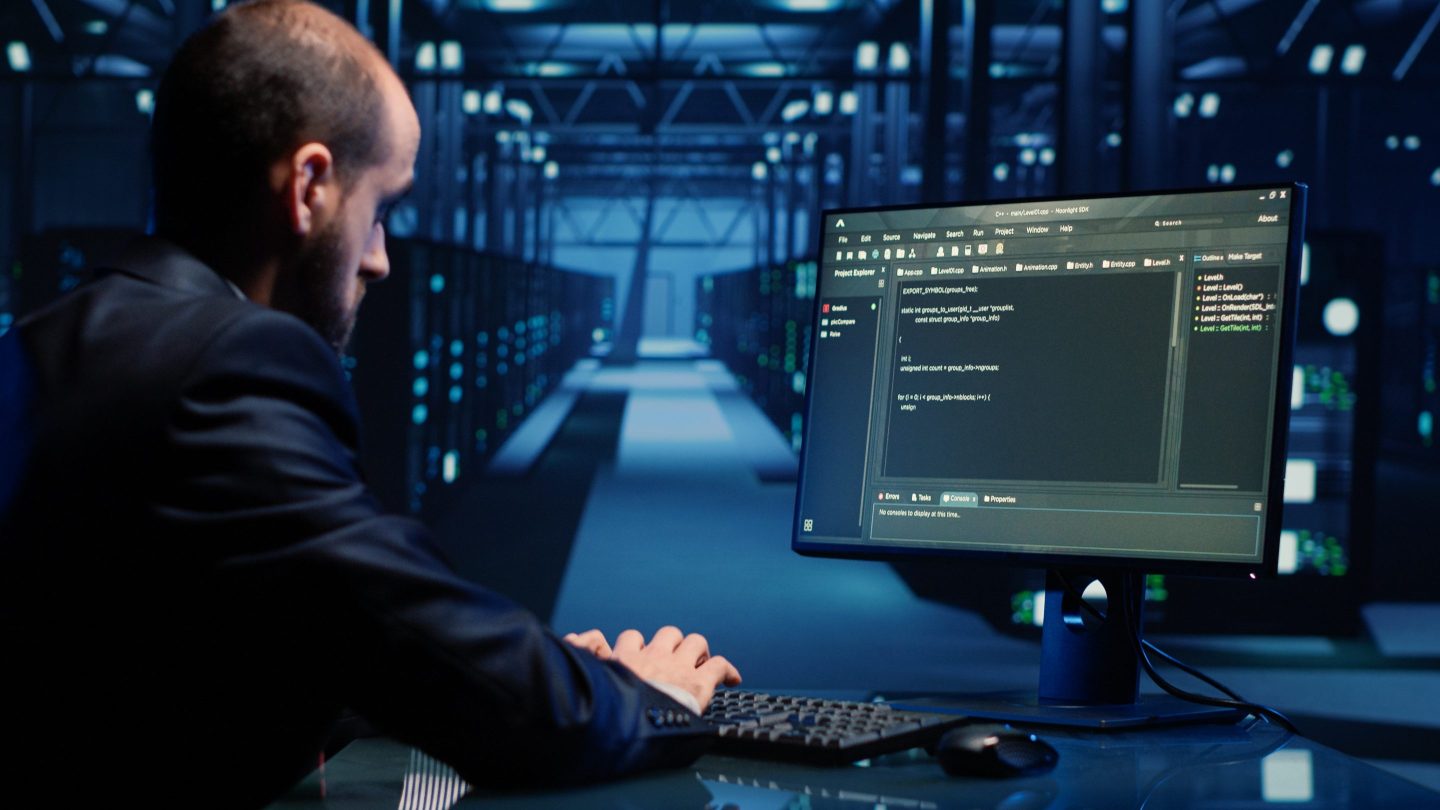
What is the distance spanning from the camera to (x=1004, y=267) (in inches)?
74.8

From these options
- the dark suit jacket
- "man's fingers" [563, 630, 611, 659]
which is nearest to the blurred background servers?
"man's fingers" [563, 630, 611, 659]

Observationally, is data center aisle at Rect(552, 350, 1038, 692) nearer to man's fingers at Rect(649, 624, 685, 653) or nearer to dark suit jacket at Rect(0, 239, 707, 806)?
man's fingers at Rect(649, 624, 685, 653)

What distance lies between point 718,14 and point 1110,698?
19579 millimetres

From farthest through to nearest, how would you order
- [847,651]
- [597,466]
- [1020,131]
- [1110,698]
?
1. [1020,131]
2. [597,466]
3. [847,651]
4. [1110,698]

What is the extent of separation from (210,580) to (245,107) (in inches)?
16.0

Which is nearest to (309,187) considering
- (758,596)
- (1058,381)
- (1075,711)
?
(1058,381)

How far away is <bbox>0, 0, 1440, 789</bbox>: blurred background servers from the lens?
7.58 meters

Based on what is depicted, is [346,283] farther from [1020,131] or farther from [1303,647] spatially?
[1020,131]

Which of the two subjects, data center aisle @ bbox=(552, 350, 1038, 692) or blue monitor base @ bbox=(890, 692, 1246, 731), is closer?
blue monitor base @ bbox=(890, 692, 1246, 731)

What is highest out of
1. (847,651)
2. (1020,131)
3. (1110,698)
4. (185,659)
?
(1020,131)

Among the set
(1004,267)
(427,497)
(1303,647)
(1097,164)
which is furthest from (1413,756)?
(427,497)

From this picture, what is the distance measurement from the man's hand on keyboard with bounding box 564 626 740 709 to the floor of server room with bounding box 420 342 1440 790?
131cm

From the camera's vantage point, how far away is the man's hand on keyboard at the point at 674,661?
164cm

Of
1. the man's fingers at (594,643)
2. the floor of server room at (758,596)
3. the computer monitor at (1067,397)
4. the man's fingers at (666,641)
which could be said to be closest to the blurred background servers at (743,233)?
the floor of server room at (758,596)
